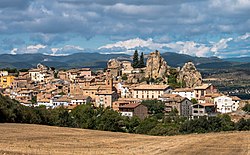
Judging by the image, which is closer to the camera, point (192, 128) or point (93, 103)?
point (192, 128)

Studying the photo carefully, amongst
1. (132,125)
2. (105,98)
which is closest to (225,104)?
(105,98)

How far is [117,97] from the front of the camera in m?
116

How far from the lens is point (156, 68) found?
133 metres

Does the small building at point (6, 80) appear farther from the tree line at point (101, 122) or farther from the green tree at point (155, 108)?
the tree line at point (101, 122)

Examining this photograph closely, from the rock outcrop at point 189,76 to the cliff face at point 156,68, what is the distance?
188 inches

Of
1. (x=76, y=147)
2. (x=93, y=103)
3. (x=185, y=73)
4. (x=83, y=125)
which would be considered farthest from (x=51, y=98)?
(x=76, y=147)

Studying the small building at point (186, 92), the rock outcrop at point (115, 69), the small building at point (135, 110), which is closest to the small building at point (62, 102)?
the small building at point (135, 110)

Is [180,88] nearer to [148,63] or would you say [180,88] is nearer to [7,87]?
[148,63]

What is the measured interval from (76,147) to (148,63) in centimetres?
10646

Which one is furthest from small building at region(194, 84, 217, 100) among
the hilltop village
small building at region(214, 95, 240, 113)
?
small building at region(214, 95, 240, 113)

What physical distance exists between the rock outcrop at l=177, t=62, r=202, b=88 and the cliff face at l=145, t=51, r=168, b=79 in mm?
4778

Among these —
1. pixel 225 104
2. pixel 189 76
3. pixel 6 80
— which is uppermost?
pixel 189 76

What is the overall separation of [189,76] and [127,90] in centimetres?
1825

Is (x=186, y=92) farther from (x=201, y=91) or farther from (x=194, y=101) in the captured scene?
(x=194, y=101)
